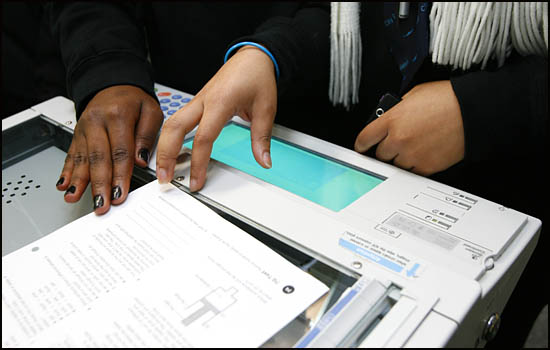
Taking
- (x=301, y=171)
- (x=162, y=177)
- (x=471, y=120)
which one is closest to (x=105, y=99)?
(x=162, y=177)

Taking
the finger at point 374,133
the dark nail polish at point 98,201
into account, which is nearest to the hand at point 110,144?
the dark nail polish at point 98,201

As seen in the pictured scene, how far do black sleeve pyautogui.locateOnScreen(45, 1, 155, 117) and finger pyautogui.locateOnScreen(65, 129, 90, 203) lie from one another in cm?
11

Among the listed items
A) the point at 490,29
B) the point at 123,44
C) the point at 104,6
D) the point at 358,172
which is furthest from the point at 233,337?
the point at 104,6

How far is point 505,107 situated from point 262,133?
35 cm

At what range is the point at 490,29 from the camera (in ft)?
1.97

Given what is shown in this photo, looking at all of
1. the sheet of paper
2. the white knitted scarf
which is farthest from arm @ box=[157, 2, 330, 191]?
the white knitted scarf

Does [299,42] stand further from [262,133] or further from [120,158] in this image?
[120,158]

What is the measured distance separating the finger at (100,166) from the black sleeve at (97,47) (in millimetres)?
119

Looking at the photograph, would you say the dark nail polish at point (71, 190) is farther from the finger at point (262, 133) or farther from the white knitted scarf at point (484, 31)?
the white knitted scarf at point (484, 31)

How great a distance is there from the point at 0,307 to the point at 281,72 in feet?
1.81

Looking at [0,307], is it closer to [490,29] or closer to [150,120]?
[150,120]

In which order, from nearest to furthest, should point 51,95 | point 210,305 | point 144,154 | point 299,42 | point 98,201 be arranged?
point 210,305
point 98,201
point 144,154
point 299,42
point 51,95

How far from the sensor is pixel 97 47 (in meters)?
0.81

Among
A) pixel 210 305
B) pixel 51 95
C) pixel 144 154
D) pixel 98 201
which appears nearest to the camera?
pixel 210 305
